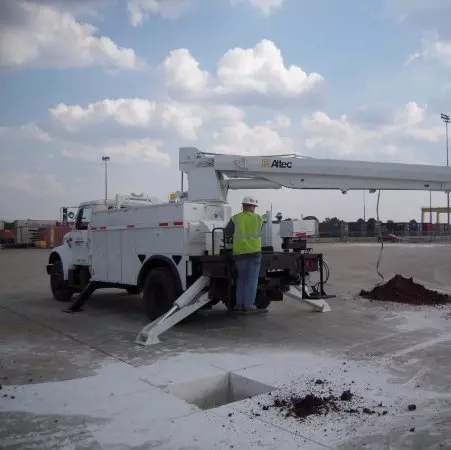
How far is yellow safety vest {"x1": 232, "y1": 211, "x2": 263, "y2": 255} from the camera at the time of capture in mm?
8078

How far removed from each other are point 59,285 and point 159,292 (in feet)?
15.6

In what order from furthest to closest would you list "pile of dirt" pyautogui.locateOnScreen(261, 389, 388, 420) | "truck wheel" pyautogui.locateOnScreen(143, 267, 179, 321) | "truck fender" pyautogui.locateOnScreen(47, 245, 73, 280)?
"truck fender" pyautogui.locateOnScreen(47, 245, 73, 280), "truck wheel" pyautogui.locateOnScreen(143, 267, 179, 321), "pile of dirt" pyautogui.locateOnScreen(261, 389, 388, 420)

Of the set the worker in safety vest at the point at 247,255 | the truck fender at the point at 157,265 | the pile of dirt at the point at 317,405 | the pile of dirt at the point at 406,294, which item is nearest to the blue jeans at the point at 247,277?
the worker in safety vest at the point at 247,255

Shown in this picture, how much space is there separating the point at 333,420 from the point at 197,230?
15.9 feet

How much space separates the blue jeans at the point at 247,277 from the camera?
8.13 meters

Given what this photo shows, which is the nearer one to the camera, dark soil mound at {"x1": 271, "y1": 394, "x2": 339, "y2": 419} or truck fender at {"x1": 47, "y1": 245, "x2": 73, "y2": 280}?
dark soil mound at {"x1": 271, "y1": 394, "x2": 339, "y2": 419}

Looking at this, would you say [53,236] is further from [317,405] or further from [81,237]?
[317,405]

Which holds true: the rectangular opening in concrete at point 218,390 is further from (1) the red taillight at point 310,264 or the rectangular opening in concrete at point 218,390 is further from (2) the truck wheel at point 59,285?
(2) the truck wheel at point 59,285

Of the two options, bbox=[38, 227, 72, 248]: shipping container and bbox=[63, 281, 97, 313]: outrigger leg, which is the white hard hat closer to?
bbox=[63, 281, 97, 313]: outrigger leg

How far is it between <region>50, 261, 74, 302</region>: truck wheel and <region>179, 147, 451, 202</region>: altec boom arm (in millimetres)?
4759

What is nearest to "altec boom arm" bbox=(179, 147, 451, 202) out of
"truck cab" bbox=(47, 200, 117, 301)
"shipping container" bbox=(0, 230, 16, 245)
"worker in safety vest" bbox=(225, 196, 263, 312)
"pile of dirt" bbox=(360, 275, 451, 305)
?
"worker in safety vest" bbox=(225, 196, 263, 312)

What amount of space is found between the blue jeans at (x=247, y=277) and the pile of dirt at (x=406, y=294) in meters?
5.29

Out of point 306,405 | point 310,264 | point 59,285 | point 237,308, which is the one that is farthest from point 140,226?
point 306,405

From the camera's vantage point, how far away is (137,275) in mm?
9906
